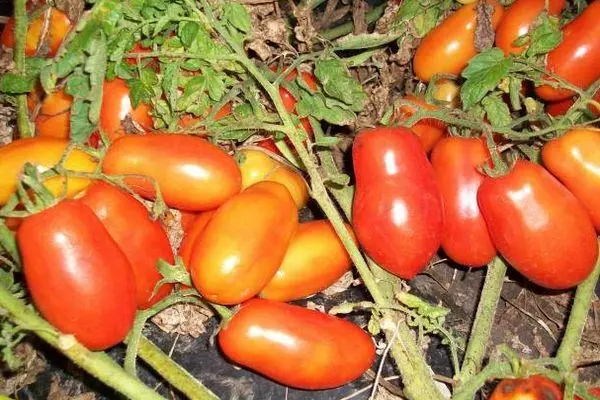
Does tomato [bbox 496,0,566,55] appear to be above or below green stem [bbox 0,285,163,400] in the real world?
above

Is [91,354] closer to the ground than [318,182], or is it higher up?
closer to the ground

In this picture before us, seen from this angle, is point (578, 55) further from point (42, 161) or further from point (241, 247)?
point (42, 161)

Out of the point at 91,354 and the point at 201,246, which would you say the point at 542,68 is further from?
the point at 91,354

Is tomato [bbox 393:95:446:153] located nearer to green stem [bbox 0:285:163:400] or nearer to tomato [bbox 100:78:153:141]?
tomato [bbox 100:78:153:141]

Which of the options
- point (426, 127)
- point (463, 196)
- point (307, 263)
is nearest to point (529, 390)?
point (463, 196)

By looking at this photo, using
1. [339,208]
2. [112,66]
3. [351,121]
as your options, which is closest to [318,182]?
[351,121]

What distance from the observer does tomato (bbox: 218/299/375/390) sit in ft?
4.13

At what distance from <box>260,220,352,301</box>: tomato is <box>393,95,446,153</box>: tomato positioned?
29 cm

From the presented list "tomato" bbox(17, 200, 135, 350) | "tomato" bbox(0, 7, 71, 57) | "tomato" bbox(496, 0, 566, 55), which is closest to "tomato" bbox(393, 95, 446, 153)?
"tomato" bbox(496, 0, 566, 55)

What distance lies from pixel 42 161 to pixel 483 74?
90 cm

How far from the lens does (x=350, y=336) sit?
4.29 ft

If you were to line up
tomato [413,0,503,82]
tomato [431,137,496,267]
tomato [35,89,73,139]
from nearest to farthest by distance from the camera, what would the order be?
tomato [431,137,496,267] < tomato [35,89,73,139] < tomato [413,0,503,82]

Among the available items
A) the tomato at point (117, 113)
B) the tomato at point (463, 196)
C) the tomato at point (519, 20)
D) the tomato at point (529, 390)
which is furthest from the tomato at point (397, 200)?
the tomato at point (117, 113)

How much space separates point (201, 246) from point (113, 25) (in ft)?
1.46
